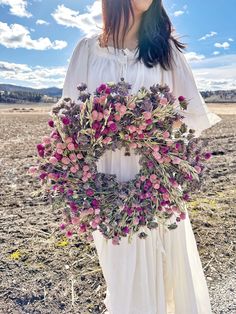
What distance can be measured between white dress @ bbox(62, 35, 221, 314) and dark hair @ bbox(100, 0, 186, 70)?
0.05 metres

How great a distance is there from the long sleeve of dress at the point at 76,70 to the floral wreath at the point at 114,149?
270 mm

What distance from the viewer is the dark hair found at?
2193 millimetres

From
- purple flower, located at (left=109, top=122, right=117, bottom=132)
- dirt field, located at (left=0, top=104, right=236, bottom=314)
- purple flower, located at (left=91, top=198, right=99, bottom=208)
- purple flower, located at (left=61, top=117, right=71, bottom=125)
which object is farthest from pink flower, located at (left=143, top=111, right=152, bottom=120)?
dirt field, located at (left=0, top=104, right=236, bottom=314)

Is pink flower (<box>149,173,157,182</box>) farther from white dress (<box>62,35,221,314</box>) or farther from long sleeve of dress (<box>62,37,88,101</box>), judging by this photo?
long sleeve of dress (<box>62,37,88,101</box>)

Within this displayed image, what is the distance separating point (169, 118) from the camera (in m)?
1.98

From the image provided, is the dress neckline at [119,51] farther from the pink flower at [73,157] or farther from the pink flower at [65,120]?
the pink flower at [73,157]

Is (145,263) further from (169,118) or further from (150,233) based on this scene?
(169,118)

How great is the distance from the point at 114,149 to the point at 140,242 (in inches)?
22.9

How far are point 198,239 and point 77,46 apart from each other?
2124 mm

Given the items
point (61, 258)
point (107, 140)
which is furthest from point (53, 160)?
point (61, 258)

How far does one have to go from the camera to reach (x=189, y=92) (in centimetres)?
233

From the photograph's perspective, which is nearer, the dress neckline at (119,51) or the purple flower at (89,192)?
the purple flower at (89,192)

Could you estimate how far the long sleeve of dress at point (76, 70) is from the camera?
2.28 meters

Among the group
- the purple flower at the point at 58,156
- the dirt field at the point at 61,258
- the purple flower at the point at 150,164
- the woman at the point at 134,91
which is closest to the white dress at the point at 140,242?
the woman at the point at 134,91
